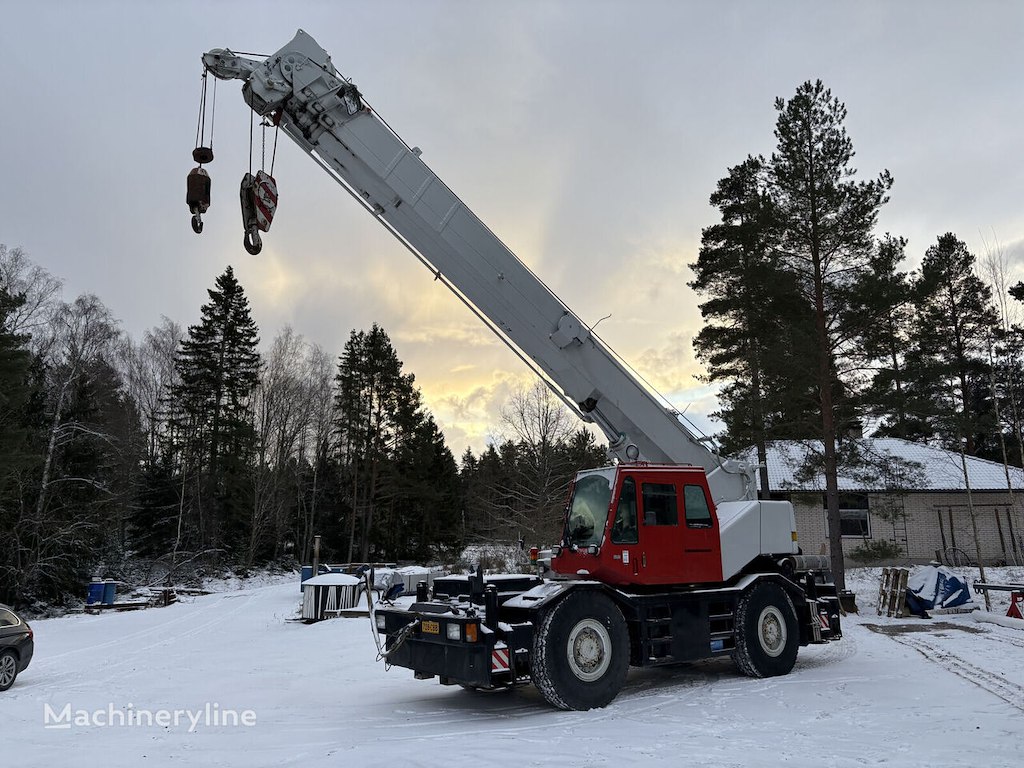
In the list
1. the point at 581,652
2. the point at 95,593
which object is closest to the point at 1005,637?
the point at 581,652

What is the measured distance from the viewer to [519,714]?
7.50m

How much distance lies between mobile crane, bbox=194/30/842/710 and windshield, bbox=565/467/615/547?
0.02 metres

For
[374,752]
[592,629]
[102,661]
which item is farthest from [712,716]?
[102,661]

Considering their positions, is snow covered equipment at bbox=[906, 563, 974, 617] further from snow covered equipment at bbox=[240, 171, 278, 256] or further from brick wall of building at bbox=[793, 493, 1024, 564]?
snow covered equipment at bbox=[240, 171, 278, 256]

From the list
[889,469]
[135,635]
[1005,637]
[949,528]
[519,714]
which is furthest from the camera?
[949,528]

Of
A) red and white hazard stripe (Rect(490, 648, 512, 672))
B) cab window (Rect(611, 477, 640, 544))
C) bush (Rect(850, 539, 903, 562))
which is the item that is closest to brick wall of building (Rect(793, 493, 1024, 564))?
bush (Rect(850, 539, 903, 562))

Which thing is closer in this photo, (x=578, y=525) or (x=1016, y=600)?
(x=578, y=525)

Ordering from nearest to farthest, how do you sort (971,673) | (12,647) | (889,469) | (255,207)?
(255,207)
(971,673)
(12,647)
(889,469)

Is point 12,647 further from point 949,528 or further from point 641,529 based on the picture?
point 949,528

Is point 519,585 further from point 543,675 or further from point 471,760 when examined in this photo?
point 471,760

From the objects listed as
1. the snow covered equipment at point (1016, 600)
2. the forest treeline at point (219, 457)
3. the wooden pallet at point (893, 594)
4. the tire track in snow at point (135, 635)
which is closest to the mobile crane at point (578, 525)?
the snow covered equipment at point (1016, 600)

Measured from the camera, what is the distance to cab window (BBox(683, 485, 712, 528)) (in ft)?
29.0

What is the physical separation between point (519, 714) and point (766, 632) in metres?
3.79

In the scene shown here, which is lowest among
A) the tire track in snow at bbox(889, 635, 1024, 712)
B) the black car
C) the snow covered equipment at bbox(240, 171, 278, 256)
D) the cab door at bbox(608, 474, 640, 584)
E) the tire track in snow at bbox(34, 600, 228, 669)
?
the tire track in snow at bbox(34, 600, 228, 669)
